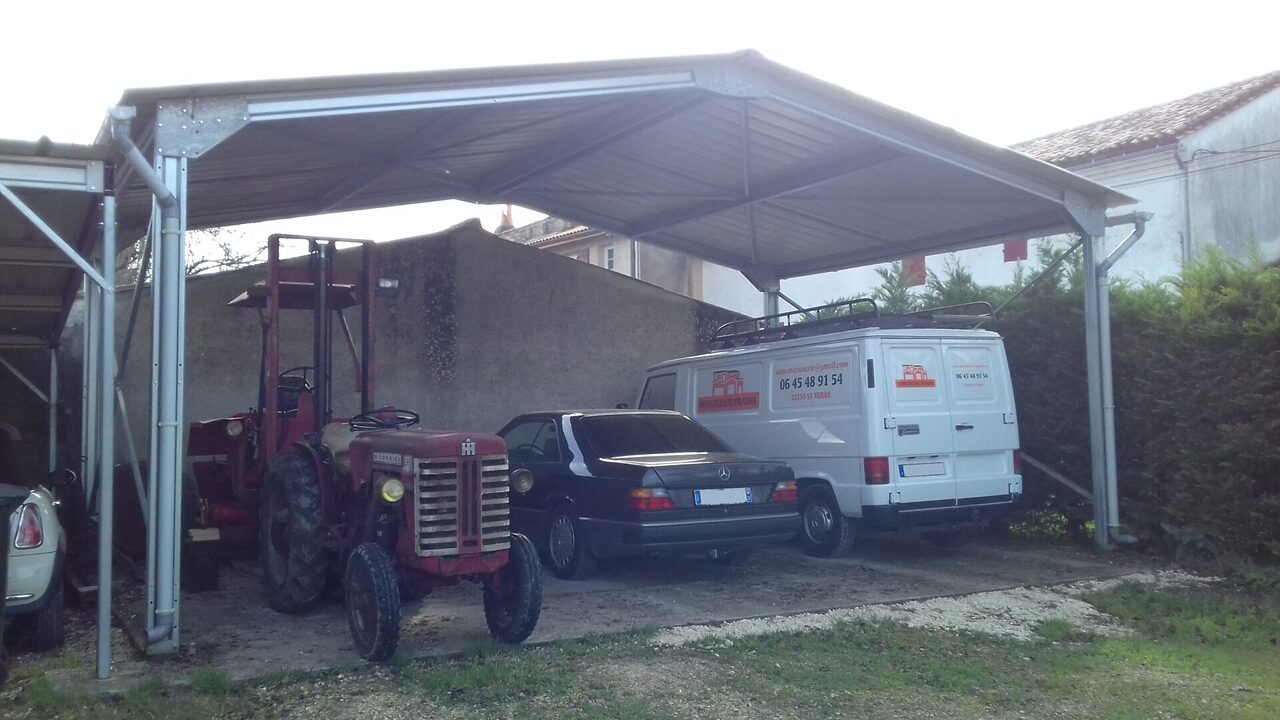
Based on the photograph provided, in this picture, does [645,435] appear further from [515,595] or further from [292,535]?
[292,535]

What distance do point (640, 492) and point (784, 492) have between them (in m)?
1.37

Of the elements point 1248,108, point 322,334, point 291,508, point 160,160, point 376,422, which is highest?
point 1248,108

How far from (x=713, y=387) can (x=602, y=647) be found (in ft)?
18.6

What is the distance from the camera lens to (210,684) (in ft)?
18.9

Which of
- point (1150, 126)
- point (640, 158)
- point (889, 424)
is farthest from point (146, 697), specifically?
point (1150, 126)

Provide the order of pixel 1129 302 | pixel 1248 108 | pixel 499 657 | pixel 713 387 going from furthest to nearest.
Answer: pixel 1248 108 < pixel 713 387 < pixel 1129 302 < pixel 499 657

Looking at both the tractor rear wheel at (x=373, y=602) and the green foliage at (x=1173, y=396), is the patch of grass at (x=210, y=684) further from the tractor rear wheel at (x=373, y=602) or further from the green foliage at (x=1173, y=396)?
the green foliage at (x=1173, y=396)

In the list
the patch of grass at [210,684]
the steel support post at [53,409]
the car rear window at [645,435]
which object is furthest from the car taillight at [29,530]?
the steel support post at [53,409]

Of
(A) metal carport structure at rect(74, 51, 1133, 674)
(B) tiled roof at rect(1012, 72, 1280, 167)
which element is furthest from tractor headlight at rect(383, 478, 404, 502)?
(B) tiled roof at rect(1012, 72, 1280, 167)

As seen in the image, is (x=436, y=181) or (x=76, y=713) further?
(x=436, y=181)

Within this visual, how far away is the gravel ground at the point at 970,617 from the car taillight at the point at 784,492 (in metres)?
1.37

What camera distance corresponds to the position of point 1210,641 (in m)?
6.90

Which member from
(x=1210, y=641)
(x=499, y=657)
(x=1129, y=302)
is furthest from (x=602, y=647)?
(x=1129, y=302)

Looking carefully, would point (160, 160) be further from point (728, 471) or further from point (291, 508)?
point (728, 471)
